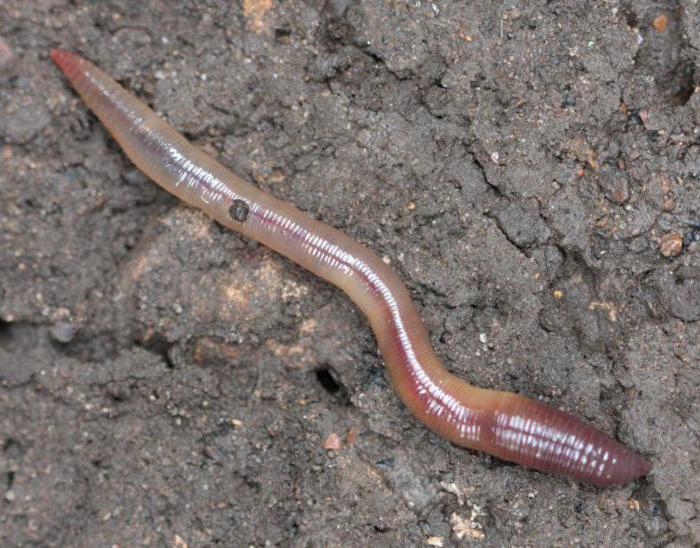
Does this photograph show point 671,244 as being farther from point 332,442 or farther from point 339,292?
point 332,442

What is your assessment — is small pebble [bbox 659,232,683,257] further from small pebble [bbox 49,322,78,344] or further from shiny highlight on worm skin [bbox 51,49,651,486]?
small pebble [bbox 49,322,78,344]

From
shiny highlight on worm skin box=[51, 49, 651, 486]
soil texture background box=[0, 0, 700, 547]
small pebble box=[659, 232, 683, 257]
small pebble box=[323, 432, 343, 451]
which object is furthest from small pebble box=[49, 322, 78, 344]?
small pebble box=[659, 232, 683, 257]

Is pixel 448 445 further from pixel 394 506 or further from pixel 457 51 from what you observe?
pixel 457 51

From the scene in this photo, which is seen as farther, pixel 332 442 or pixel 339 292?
pixel 339 292

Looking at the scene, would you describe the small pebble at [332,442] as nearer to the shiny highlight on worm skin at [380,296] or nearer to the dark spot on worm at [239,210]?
the shiny highlight on worm skin at [380,296]

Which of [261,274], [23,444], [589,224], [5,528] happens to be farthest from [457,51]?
[5,528]

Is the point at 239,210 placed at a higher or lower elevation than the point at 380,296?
lower

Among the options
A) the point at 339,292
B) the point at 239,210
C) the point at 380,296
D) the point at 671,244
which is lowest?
the point at 339,292

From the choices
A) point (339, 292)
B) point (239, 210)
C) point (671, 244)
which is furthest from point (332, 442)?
point (671, 244)
